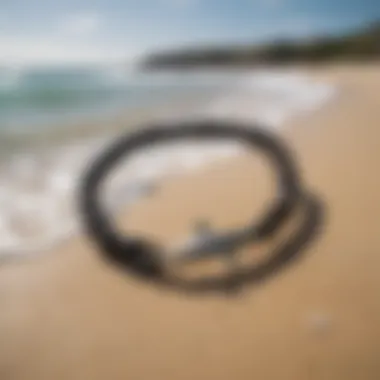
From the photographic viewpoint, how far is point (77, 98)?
1.18m

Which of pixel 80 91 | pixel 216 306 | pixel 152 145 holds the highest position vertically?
pixel 80 91

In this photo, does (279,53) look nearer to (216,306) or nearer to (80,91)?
(80,91)

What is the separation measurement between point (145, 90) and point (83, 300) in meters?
0.40

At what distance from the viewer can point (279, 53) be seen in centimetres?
115

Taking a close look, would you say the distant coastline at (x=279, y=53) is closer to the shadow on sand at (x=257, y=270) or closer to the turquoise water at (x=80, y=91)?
the turquoise water at (x=80, y=91)

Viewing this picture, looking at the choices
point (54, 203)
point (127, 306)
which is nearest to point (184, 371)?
point (127, 306)

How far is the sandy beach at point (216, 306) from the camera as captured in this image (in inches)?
41.7

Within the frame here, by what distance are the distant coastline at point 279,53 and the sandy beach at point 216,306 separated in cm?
15

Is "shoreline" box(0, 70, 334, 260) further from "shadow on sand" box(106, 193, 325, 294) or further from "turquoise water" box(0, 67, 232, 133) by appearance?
"shadow on sand" box(106, 193, 325, 294)

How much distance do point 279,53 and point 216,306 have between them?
0.48 m

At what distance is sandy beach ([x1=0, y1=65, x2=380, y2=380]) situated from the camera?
1.06 meters

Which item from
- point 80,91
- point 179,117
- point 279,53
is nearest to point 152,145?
point 179,117

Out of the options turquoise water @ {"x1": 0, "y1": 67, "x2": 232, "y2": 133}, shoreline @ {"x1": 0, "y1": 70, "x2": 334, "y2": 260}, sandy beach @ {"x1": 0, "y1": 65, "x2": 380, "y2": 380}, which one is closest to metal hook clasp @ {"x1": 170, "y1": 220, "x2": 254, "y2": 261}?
sandy beach @ {"x1": 0, "y1": 65, "x2": 380, "y2": 380}

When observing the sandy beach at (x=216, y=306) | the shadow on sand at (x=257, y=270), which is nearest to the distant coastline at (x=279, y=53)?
the sandy beach at (x=216, y=306)
